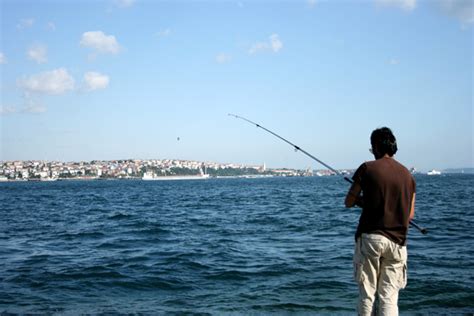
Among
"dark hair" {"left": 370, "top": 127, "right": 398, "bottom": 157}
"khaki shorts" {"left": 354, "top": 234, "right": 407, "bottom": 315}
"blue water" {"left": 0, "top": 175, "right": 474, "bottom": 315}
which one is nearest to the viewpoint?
"khaki shorts" {"left": 354, "top": 234, "right": 407, "bottom": 315}

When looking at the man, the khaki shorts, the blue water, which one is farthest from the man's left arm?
the blue water

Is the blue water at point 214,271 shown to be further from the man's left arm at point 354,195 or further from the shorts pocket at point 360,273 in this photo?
the man's left arm at point 354,195

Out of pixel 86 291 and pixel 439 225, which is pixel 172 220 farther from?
pixel 86 291

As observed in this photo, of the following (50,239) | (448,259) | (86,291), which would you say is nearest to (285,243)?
(448,259)

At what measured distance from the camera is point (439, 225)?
18.3 metres

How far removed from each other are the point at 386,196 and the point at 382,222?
258 millimetres

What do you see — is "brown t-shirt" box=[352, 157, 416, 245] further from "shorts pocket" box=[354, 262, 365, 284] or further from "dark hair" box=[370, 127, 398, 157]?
"shorts pocket" box=[354, 262, 365, 284]

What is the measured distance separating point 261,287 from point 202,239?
22.5 ft

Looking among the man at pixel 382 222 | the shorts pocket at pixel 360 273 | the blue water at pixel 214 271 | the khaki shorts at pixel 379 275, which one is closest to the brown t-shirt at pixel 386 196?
the man at pixel 382 222

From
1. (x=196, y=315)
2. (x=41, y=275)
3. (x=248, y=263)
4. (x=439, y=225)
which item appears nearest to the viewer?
(x=196, y=315)

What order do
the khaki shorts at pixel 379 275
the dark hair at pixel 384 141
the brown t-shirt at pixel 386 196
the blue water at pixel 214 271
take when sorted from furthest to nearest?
the blue water at pixel 214 271
the dark hair at pixel 384 141
the khaki shorts at pixel 379 275
the brown t-shirt at pixel 386 196

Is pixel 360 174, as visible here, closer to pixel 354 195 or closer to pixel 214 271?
pixel 354 195

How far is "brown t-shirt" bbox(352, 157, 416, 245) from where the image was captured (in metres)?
4.47

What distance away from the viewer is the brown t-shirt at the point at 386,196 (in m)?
4.47
